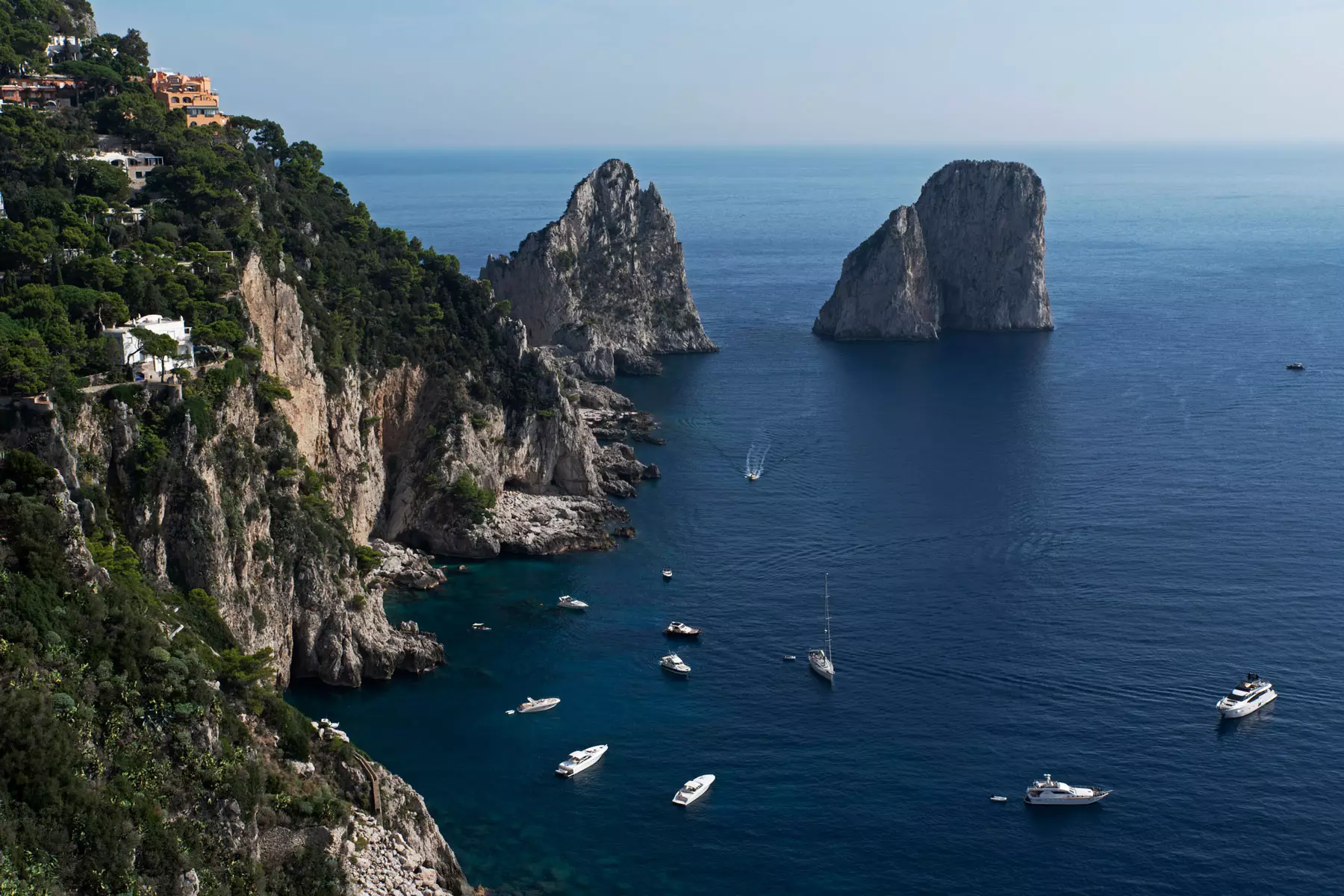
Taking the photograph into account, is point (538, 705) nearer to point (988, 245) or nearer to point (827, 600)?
point (827, 600)

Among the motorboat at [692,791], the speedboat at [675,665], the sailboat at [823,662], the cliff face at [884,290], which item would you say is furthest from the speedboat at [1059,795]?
the cliff face at [884,290]

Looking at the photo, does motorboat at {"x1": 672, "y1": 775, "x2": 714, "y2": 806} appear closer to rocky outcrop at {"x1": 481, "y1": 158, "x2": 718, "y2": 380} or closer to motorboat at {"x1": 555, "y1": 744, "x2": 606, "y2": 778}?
motorboat at {"x1": 555, "y1": 744, "x2": 606, "y2": 778}

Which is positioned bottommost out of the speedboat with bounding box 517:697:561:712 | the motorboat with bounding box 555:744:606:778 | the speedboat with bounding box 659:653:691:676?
the motorboat with bounding box 555:744:606:778

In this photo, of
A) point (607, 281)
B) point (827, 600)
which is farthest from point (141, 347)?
point (607, 281)

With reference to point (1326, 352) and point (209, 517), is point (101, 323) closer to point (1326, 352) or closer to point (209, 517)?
point (209, 517)

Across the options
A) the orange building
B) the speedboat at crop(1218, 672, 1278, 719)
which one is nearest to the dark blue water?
the speedboat at crop(1218, 672, 1278, 719)

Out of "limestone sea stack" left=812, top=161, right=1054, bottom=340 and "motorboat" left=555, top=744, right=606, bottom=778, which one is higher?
"limestone sea stack" left=812, top=161, right=1054, bottom=340
